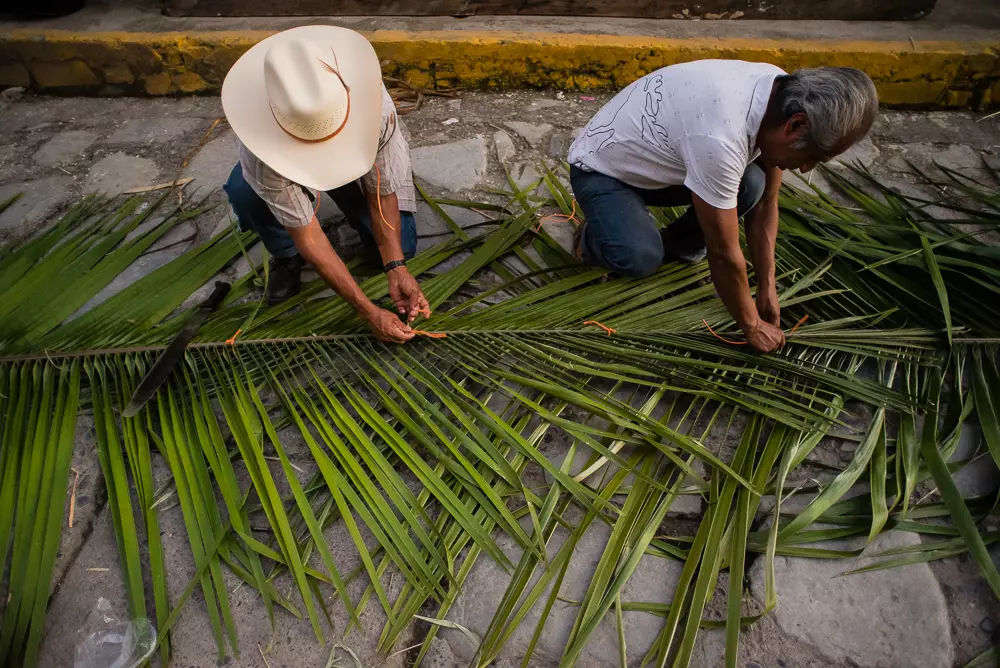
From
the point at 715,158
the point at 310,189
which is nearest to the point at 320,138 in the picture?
the point at 310,189

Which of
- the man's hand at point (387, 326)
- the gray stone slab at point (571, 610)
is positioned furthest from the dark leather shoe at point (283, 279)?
the gray stone slab at point (571, 610)

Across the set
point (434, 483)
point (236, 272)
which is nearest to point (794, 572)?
point (434, 483)

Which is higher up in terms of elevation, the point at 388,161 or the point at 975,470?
the point at 388,161

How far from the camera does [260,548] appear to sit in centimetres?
141

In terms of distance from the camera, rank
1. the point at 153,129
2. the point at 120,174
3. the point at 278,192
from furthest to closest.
A: the point at 153,129 → the point at 120,174 → the point at 278,192

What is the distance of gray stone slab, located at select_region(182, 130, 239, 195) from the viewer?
2523 millimetres

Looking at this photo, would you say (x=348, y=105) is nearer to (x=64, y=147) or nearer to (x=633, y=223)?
(x=633, y=223)

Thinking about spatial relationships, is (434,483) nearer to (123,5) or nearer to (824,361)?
(824,361)

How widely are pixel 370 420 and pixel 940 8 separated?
3.64m

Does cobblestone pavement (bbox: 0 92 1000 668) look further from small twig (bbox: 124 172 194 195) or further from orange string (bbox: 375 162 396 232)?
orange string (bbox: 375 162 396 232)

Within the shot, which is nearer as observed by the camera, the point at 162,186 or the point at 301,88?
the point at 301,88

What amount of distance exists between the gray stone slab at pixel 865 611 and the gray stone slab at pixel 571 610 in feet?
0.78

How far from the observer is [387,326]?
166cm

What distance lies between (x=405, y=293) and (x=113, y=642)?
109 centimetres
